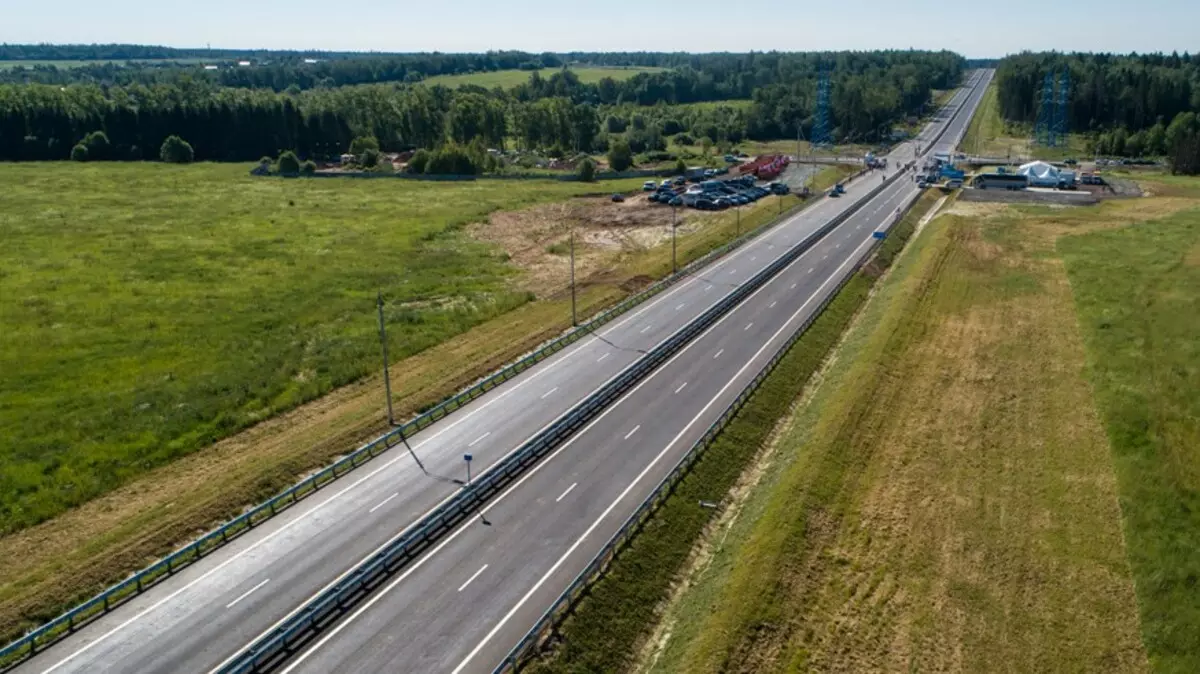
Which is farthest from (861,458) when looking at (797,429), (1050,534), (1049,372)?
(1049,372)

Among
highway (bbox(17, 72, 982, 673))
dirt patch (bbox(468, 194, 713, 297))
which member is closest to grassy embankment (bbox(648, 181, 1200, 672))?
highway (bbox(17, 72, 982, 673))

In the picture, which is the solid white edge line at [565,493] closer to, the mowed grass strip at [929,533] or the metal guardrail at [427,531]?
the metal guardrail at [427,531]

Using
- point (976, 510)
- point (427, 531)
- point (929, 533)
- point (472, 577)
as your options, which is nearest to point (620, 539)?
point (472, 577)

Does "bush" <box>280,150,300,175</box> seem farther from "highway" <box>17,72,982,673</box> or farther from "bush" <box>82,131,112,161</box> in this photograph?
"highway" <box>17,72,982,673</box>

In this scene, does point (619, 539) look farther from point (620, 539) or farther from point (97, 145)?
point (97, 145)

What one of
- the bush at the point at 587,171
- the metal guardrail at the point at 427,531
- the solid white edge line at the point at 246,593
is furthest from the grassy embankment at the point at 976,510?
the bush at the point at 587,171

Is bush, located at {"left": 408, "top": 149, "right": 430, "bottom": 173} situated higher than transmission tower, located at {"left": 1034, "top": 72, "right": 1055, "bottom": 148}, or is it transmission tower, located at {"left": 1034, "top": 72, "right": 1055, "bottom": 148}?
transmission tower, located at {"left": 1034, "top": 72, "right": 1055, "bottom": 148}
